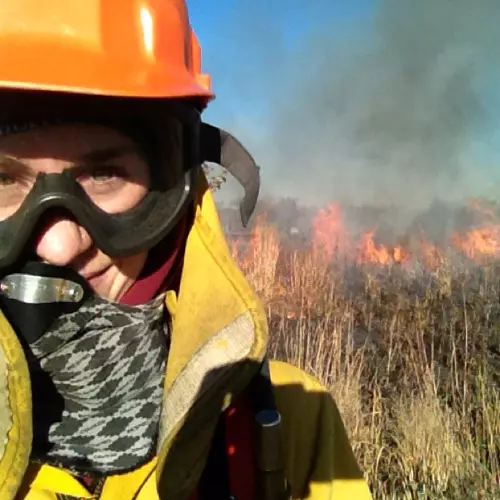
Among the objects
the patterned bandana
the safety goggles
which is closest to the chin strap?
the safety goggles

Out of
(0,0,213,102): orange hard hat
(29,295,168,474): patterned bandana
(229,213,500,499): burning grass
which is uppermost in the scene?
(0,0,213,102): orange hard hat

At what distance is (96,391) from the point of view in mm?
1449

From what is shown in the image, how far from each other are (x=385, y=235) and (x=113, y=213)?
11949mm

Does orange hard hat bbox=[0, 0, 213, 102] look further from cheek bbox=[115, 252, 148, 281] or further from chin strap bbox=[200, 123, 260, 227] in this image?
cheek bbox=[115, 252, 148, 281]

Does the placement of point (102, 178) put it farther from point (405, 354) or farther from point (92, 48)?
point (405, 354)

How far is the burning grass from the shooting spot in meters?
4.62

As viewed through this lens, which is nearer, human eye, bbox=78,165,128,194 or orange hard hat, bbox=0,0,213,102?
orange hard hat, bbox=0,0,213,102

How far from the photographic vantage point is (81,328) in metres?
1.42

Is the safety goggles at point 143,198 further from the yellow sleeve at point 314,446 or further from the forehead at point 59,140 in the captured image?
the yellow sleeve at point 314,446

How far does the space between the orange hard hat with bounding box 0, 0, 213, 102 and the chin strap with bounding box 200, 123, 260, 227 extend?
14 cm

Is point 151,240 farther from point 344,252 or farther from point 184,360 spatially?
point 344,252

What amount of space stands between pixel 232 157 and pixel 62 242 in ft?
1.46

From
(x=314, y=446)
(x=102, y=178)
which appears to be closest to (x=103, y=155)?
(x=102, y=178)

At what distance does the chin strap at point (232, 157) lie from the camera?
1628mm
